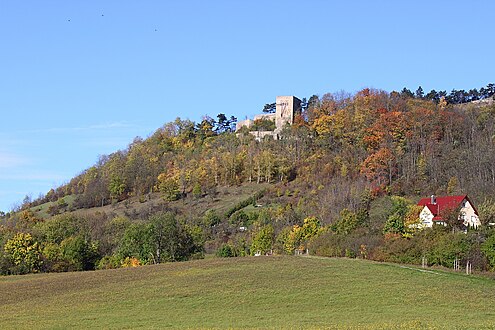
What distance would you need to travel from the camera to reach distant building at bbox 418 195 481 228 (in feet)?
261

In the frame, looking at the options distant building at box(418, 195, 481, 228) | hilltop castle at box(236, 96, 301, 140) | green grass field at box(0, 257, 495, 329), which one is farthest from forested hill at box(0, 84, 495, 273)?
green grass field at box(0, 257, 495, 329)

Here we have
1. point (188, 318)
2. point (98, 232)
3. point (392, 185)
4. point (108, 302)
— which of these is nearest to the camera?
point (188, 318)

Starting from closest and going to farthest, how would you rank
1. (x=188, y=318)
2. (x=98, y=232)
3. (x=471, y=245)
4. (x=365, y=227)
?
(x=188, y=318)
(x=471, y=245)
(x=365, y=227)
(x=98, y=232)

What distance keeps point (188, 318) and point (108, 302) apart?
368 inches

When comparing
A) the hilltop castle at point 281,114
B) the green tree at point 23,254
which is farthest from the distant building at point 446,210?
the hilltop castle at point 281,114

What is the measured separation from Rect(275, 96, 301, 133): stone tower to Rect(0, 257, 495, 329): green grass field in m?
115

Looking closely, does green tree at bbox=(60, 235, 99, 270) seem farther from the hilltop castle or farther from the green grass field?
the hilltop castle

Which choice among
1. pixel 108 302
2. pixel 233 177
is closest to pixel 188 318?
pixel 108 302

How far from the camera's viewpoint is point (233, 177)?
484 feet

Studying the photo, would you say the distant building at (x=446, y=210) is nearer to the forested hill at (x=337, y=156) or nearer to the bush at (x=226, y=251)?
the forested hill at (x=337, y=156)

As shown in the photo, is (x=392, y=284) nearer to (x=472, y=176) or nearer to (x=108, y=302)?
(x=108, y=302)

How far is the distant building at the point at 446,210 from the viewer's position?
261 ft

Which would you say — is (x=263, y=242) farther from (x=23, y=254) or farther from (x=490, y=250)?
(x=490, y=250)

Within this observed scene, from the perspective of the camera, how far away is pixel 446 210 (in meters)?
78.2
